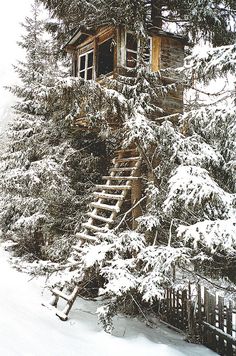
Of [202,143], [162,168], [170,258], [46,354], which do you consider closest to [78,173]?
[162,168]

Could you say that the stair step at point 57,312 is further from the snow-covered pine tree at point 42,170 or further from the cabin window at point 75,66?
the cabin window at point 75,66

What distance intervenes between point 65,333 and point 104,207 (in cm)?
360

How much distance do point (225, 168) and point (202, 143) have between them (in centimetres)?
92

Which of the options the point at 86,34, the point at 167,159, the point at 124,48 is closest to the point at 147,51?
the point at 124,48

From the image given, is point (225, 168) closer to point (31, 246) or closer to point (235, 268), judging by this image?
point (235, 268)

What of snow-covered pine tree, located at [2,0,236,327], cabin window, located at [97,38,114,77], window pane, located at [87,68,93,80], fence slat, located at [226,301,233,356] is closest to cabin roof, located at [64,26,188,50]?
snow-covered pine tree, located at [2,0,236,327]

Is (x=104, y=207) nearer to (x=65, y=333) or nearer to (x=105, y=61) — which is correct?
(x=65, y=333)

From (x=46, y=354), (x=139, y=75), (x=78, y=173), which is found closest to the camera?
(x=46, y=354)

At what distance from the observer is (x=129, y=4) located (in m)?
9.09

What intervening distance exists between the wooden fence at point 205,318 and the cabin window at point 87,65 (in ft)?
26.7

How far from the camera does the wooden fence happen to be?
7.84 meters

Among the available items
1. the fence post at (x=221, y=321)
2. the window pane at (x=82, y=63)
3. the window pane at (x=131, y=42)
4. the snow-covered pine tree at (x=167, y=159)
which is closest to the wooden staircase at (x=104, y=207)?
the snow-covered pine tree at (x=167, y=159)

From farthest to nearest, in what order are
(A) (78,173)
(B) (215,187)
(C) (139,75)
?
(A) (78,173) < (C) (139,75) < (B) (215,187)

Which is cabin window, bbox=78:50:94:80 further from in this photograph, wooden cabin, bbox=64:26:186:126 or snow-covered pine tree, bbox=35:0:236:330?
snow-covered pine tree, bbox=35:0:236:330
